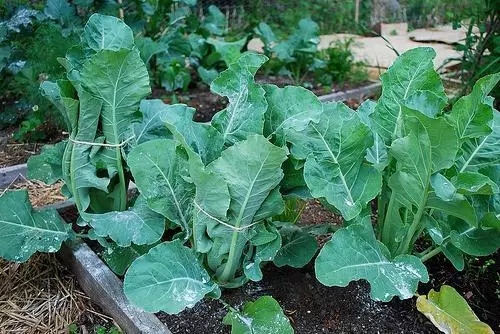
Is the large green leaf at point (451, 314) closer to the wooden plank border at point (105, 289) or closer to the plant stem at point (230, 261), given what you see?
the plant stem at point (230, 261)

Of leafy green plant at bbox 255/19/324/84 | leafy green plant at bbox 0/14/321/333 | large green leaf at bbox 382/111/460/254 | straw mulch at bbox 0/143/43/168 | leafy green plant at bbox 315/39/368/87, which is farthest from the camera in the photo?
leafy green plant at bbox 315/39/368/87

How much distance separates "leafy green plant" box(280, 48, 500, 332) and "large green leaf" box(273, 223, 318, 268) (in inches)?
8.5

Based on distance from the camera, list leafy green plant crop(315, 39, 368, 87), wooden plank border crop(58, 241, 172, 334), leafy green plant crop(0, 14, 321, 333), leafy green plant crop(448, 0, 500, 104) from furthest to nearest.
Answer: leafy green plant crop(315, 39, 368, 87), leafy green plant crop(448, 0, 500, 104), wooden plank border crop(58, 241, 172, 334), leafy green plant crop(0, 14, 321, 333)

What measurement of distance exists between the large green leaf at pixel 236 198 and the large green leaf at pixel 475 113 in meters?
0.53

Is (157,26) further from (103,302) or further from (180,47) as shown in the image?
(103,302)

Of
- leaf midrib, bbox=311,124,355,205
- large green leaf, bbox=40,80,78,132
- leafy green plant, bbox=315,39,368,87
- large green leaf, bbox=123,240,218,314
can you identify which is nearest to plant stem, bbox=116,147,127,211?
large green leaf, bbox=40,80,78,132

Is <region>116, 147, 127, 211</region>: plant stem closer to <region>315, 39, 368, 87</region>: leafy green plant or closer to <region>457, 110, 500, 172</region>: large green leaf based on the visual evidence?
<region>457, 110, 500, 172</region>: large green leaf

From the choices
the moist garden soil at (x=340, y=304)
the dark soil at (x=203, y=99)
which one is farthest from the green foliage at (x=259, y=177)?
the dark soil at (x=203, y=99)

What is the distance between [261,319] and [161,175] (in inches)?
20.8

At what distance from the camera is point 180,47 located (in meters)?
4.02

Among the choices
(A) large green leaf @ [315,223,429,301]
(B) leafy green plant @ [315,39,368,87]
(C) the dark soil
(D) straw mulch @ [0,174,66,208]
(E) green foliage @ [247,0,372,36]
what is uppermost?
(A) large green leaf @ [315,223,429,301]

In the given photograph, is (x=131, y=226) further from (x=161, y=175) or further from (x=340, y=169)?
(x=340, y=169)

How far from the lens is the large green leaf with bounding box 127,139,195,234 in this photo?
168 centimetres

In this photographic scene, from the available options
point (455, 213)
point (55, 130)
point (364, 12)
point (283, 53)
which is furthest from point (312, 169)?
point (364, 12)
